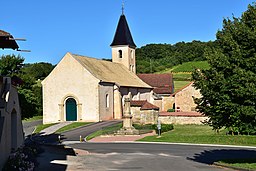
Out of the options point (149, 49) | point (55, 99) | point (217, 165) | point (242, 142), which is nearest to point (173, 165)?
point (217, 165)

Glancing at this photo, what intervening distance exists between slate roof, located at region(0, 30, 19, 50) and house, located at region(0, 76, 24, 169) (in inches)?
49.2

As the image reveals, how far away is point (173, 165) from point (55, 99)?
3197 centimetres

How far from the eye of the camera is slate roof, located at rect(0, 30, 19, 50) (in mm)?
14695

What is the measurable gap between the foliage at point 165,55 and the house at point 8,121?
93.9 meters

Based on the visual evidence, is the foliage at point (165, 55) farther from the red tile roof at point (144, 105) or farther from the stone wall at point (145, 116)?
the stone wall at point (145, 116)

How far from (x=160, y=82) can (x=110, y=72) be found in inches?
674

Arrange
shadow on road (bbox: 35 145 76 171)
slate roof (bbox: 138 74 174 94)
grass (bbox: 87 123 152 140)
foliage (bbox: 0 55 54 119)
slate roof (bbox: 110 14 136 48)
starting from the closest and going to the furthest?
shadow on road (bbox: 35 145 76 171)
grass (bbox: 87 123 152 140)
foliage (bbox: 0 55 54 119)
slate roof (bbox: 110 14 136 48)
slate roof (bbox: 138 74 174 94)

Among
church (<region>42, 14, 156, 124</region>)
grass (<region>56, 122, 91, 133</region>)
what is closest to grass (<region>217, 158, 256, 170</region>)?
grass (<region>56, 122, 91, 133</region>)

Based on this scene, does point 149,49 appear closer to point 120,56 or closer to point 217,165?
point 120,56

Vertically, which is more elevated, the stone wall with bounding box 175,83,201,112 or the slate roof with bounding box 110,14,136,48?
the slate roof with bounding box 110,14,136,48

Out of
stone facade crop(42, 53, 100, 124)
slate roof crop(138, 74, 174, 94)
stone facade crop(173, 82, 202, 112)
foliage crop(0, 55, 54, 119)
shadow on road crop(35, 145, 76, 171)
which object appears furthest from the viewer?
slate roof crop(138, 74, 174, 94)

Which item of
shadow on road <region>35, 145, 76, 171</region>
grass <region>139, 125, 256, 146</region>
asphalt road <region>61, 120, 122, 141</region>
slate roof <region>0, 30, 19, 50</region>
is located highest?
slate roof <region>0, 30, 19, 50</region>

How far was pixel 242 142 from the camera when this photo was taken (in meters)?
30.3

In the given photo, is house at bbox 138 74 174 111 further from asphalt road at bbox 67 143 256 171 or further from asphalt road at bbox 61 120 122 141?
asphalt road at bbox 67 143 256 171
